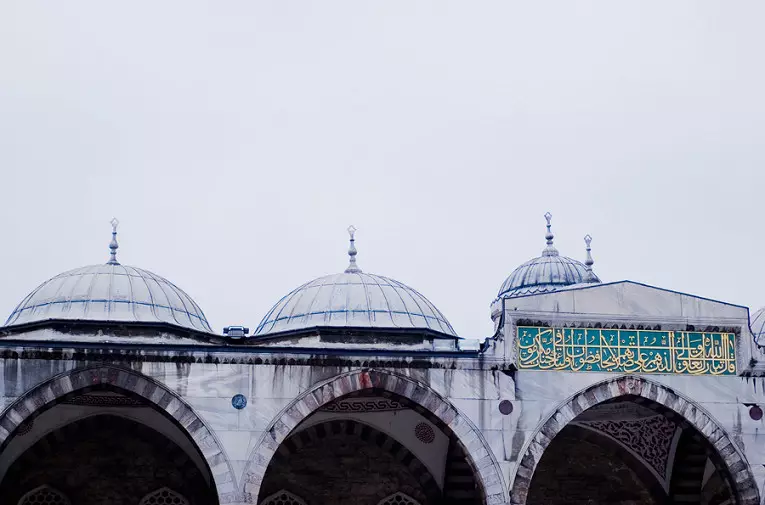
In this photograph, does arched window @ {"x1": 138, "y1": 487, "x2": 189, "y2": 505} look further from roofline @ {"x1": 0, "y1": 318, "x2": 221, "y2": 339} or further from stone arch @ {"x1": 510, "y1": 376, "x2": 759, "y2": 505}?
stone arch @ {"x1": 510, "y1": 376, "x2": 759, "y2": 505}

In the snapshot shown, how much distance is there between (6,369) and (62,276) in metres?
3.63

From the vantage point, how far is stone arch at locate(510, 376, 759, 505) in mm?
17609

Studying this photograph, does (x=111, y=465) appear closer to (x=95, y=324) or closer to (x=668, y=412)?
(x=95, y=324)

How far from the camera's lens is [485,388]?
57.6 ft

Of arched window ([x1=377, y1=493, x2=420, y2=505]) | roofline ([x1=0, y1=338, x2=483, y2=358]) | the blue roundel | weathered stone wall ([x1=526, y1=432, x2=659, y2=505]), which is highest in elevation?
roofline ([x1=0, y1=338, x2=483, y2=358])

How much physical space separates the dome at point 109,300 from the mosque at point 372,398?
0.12 feet

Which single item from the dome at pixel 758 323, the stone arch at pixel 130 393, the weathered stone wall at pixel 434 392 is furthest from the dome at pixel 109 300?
the dome at pixel 758 323

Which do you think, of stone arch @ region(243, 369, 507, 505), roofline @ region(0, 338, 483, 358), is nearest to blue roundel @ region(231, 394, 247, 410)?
stone arch @ region(243, 369, 507, 505)

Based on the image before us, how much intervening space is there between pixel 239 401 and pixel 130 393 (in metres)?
1.47

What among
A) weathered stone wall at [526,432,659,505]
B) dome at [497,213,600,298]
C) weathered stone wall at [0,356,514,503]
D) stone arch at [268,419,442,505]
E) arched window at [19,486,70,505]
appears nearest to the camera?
weathered stone wall at [0,356,514,503]

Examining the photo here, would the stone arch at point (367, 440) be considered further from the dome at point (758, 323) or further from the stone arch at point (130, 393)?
the dome at point (758, 323)

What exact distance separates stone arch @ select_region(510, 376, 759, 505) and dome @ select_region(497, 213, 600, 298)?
916cm

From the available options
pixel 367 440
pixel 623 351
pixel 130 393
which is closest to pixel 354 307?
pixel 367 440

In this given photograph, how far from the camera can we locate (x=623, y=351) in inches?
707
